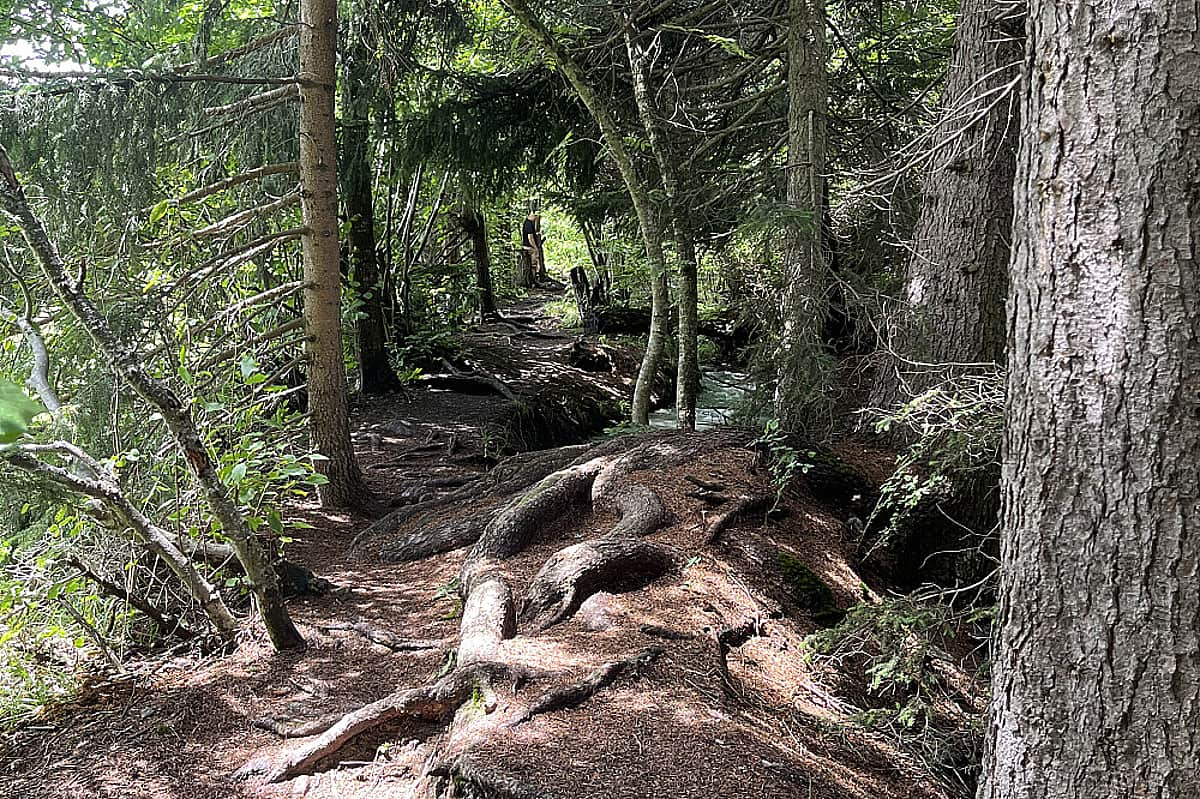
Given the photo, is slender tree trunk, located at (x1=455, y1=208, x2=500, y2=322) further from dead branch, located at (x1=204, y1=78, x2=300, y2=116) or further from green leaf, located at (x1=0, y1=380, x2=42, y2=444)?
green leaf, located at (x1=0, y1=380, x2=42, y2=444)

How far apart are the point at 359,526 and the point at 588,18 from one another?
5427 millimetres

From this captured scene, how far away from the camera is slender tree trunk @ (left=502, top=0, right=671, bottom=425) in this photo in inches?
315

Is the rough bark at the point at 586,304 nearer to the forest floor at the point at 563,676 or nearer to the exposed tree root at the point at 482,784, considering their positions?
the forest floor at the point at 563,676

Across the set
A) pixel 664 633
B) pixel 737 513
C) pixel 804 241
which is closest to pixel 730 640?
pixel 664 633

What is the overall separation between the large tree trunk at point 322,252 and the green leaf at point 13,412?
22.8 feet

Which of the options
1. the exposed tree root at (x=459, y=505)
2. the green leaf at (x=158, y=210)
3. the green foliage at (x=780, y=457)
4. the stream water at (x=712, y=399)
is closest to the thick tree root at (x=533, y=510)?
the exposed tree root at (x=459, y=505)

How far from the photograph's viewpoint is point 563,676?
395 centimetres

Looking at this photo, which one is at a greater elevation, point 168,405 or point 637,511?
point 168,405

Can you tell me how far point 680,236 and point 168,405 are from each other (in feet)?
16.8

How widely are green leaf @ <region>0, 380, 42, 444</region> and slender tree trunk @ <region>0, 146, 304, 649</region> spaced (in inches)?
140

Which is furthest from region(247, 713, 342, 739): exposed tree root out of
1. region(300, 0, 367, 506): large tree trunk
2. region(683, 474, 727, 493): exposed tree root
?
region(300, 0, 367, 506): large tree trunk

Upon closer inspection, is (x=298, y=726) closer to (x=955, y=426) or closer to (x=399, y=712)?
(x=399, y=712)

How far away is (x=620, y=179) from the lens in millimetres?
10102

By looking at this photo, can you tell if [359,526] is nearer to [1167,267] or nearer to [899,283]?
[899,283]
